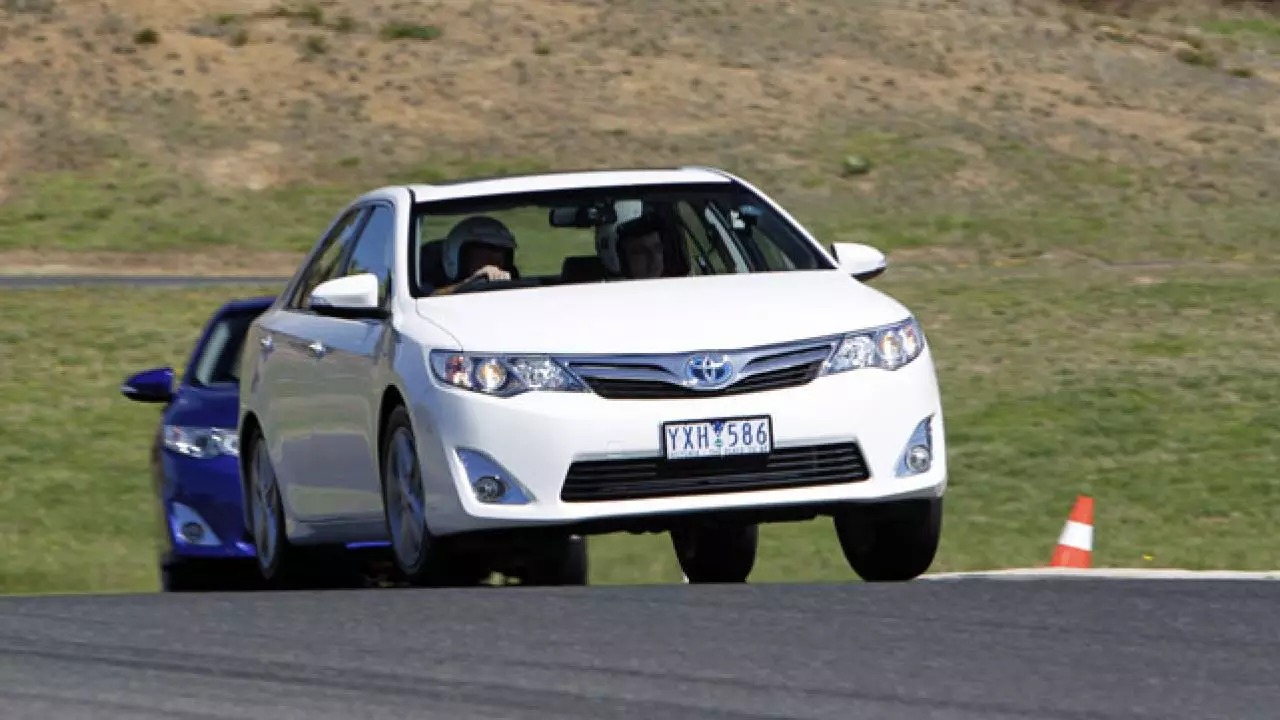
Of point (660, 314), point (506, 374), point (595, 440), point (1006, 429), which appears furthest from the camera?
point (1006, 429)

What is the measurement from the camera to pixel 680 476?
376 inches

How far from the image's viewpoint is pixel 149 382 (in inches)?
538

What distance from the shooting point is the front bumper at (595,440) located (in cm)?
949

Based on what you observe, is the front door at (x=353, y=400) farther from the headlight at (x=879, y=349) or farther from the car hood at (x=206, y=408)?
the car hood at (x=206, y=408)

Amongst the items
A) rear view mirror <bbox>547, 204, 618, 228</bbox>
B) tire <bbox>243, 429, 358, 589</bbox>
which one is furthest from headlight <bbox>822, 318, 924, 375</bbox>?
tire <bbox>243, 429, 358, 589</bbox>

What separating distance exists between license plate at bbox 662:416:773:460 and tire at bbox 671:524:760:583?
14.2 feet

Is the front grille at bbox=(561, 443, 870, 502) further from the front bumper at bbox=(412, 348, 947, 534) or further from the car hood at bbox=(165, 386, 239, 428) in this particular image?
the car hood at bbox=(165, 386, 239, 428)

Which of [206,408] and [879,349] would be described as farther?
[206,408]

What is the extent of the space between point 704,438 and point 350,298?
158cm

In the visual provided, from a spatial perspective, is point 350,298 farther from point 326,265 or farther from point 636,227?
point 326,265

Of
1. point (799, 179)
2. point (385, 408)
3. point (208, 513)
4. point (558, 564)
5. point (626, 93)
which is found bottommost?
point (626, 93)

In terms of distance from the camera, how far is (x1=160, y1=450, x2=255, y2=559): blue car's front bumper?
12.8 meters

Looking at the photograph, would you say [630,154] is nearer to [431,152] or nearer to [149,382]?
[431,152]

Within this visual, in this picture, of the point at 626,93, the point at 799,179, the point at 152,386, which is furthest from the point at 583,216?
the point at 626,93
